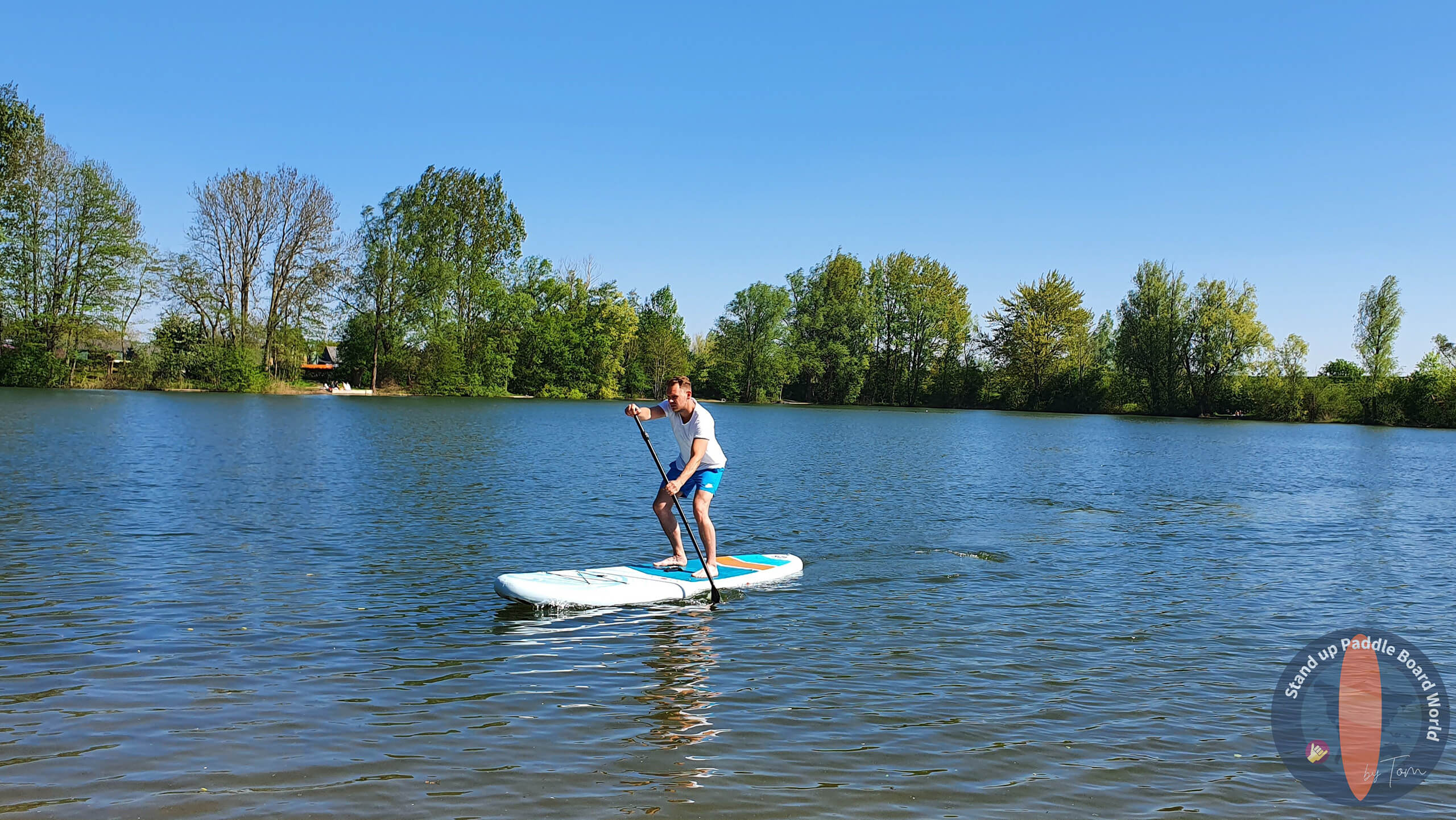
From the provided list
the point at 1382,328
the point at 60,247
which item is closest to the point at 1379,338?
the point at 1382,328

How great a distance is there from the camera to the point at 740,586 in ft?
35.7

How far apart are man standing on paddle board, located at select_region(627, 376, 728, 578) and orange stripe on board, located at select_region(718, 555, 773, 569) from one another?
35 centimetres

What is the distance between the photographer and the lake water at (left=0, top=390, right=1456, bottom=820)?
5.26 metres

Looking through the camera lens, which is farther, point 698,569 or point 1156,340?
point 1156,340

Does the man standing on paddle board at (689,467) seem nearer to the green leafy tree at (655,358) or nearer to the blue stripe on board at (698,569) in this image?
the blue stripe on board at (698,569)

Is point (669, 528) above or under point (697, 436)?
under

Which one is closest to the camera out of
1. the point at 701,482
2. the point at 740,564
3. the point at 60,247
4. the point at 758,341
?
the point at 701,482

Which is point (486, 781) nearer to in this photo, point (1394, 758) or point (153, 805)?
point (153, 805)

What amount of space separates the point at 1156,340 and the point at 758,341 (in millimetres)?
37581

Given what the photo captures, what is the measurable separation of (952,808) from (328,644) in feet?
17.9

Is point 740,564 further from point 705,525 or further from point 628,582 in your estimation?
point 628,582

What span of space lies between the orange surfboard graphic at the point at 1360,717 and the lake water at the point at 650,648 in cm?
36

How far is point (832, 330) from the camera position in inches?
3819

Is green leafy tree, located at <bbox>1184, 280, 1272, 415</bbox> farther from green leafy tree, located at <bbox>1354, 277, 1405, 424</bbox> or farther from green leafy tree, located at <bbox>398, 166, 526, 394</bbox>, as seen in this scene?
green leafy tree, located at <bbox>398, 166, 526, 394</bbox>
